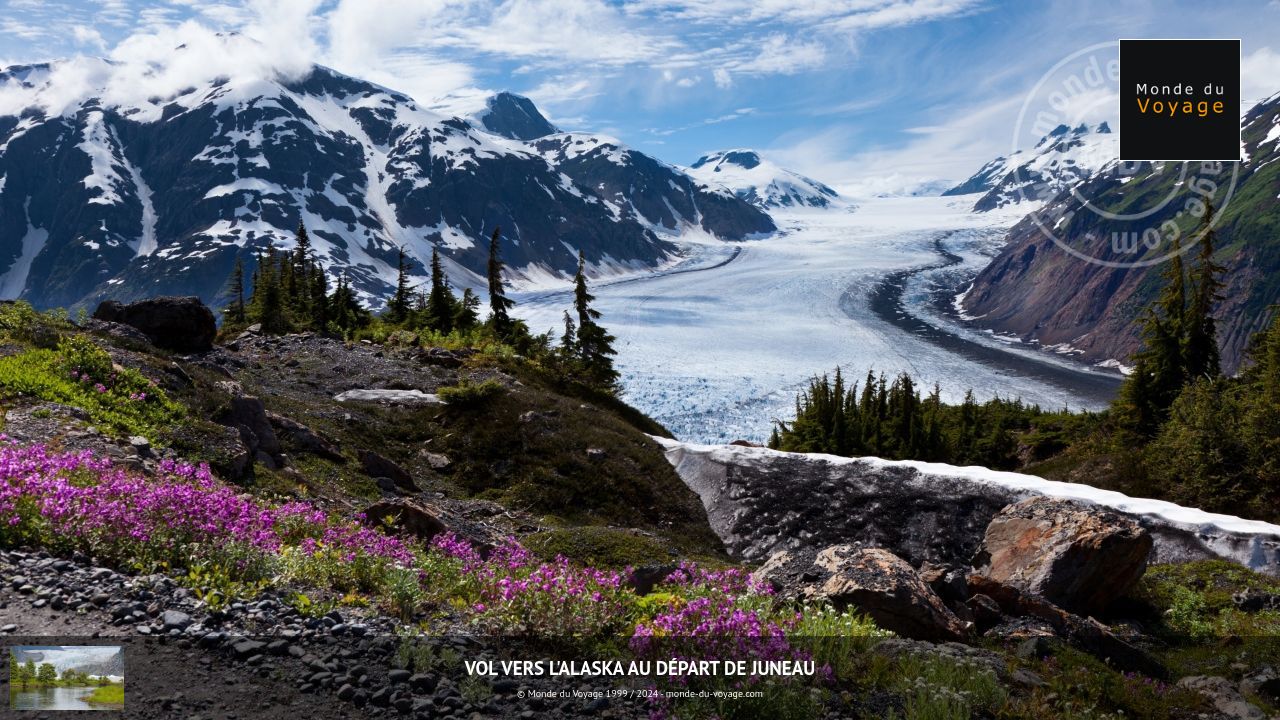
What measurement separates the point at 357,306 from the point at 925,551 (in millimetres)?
49032

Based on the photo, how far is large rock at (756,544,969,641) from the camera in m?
8.08

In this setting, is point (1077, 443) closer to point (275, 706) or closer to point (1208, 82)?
point (1208, 82)

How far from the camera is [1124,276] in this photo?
543 feet

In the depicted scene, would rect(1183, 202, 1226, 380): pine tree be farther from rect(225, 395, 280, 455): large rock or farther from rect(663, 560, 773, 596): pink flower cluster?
rect(225, 395, 280, 455): large rock

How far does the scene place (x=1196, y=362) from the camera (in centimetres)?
3269

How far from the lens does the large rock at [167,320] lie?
62.7ft

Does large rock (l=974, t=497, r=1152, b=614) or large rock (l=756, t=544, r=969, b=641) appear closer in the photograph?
large rock (l=756, t=544, r=969, b=641)

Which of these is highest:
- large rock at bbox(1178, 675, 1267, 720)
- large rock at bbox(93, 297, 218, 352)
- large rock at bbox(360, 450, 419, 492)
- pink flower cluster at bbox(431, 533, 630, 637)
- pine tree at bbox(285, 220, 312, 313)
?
pine tree at bbox(285, 220, 312, 313)

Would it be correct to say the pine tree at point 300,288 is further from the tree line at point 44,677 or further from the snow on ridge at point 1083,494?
the tree line at point 44,677

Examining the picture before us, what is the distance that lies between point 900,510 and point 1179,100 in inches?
723

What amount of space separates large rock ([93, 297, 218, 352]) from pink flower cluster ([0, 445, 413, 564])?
1295 centimetres

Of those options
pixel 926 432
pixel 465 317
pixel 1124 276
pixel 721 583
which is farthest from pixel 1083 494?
pixel 1124 276

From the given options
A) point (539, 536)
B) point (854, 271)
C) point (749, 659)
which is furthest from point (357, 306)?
point (854, 271)

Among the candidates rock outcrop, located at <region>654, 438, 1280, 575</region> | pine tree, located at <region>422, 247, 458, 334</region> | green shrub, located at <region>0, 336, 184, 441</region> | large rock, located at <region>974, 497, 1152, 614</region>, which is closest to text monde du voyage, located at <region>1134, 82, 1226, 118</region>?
rock outcrop, located at <region>654, 438, 1280, 575</region>
